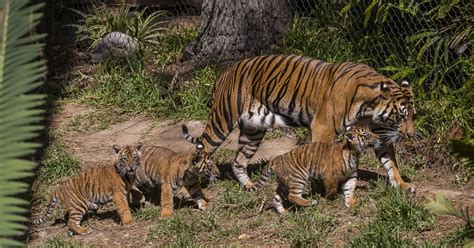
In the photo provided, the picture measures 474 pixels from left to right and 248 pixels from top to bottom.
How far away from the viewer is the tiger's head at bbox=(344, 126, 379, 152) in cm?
698

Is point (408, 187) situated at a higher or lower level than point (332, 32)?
lower

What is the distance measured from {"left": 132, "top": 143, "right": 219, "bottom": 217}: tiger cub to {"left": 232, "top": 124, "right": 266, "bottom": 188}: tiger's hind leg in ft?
1.78

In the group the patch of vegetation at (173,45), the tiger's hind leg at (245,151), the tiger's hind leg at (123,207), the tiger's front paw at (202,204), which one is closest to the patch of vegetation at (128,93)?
the patch of vegetation at (173,45)

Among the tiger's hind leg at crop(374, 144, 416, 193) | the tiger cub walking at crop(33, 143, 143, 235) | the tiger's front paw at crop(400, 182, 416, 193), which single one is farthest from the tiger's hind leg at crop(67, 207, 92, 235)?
the tiger's front paw at crop(400, 182, 416, 193)

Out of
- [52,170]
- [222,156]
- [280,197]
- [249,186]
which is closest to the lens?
[280,197]

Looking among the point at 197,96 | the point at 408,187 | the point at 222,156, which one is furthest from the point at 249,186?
the point at 197,96

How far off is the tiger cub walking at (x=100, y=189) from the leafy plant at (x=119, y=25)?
14.4 feet

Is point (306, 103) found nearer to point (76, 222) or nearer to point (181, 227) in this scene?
point (181, 227)

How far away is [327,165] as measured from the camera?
23.1ft

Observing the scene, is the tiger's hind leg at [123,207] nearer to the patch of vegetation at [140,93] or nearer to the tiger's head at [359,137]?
the tiger's head at [359,137]

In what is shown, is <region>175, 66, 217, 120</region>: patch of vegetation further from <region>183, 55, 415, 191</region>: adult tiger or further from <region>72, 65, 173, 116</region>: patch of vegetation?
<region>183, 55, 415, 191</region>: adult tiger

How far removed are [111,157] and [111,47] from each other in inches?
103

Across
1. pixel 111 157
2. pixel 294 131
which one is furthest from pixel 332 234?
pixel 111 157

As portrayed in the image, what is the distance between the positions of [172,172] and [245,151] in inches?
41.0
